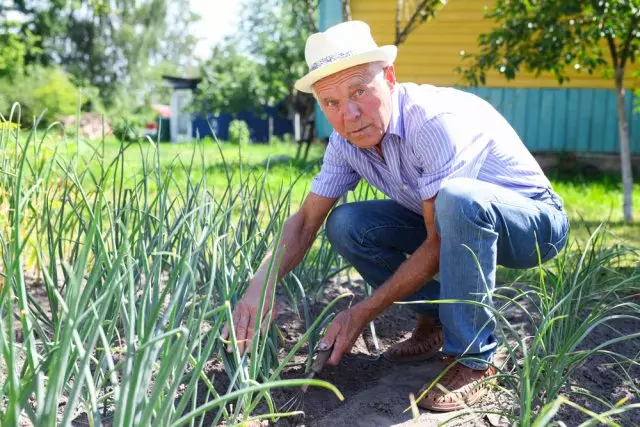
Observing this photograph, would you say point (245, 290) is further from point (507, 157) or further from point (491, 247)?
point (507, 157)

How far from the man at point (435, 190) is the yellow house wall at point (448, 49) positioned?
5.98m

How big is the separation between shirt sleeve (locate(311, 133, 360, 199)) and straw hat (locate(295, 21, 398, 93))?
32 cm

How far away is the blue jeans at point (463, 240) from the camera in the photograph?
6.17 ft

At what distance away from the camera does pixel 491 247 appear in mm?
1923

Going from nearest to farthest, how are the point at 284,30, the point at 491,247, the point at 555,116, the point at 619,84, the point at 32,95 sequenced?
the point at 491,247 → the point at 619,84 → the point at 555,116 → the point at 32,95 → the point at 284,30

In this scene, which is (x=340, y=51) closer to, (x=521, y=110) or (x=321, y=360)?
(x=321, y=360)

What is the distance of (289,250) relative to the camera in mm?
2121

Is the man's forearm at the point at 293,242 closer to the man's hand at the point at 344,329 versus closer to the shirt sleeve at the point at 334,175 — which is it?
the shirt sleeve at the point at 334,175

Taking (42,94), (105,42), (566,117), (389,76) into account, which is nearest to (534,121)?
(566,117)

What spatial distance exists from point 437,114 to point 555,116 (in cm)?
661

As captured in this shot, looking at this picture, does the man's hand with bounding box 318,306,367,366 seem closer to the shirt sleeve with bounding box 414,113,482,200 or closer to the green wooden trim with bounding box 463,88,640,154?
the shirt sleeve with bounding box 414,113,482,200

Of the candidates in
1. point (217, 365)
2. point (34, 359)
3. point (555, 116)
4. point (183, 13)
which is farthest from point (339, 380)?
point (183, 13)

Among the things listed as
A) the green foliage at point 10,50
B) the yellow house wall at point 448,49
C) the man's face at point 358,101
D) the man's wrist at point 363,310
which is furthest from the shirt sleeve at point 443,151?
the green foliage at point 10,50

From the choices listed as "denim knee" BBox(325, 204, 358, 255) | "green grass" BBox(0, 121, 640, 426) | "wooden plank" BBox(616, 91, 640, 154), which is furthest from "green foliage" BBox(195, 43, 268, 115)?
"denim knee" BBox(325, 204, 358, 255)
